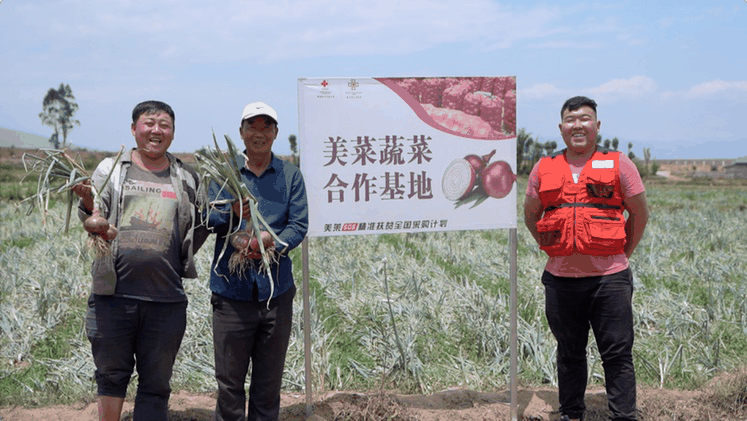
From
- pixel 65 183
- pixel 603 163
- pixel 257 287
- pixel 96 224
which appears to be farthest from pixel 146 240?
pixel 603 163

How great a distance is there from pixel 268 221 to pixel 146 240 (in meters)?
0.54

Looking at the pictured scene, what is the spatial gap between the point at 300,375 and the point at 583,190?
6.90 ft

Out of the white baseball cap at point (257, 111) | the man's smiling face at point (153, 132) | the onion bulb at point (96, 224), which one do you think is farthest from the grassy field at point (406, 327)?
the white baseball cap at point (257, 111)

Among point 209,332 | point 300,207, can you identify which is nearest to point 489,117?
point 300,207

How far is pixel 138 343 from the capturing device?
8.74ft

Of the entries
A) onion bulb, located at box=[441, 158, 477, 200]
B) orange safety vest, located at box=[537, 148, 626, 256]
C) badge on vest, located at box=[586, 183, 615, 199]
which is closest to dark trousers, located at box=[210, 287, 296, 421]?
onion bulb, located at box=[441, 158, 477, 200]

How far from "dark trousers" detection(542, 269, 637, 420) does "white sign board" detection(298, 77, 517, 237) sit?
0.58 metres

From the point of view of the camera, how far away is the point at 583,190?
115 inches

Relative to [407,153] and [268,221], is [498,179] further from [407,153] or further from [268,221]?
[268,221]

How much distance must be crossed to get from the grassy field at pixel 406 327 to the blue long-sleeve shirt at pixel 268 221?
2.35ft

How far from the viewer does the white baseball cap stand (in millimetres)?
2588

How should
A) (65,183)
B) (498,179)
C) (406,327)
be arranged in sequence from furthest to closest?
(406,327), (498,179), (65,183)

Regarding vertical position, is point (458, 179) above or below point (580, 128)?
below

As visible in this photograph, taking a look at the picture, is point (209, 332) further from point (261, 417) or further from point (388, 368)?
point (261, 417)
